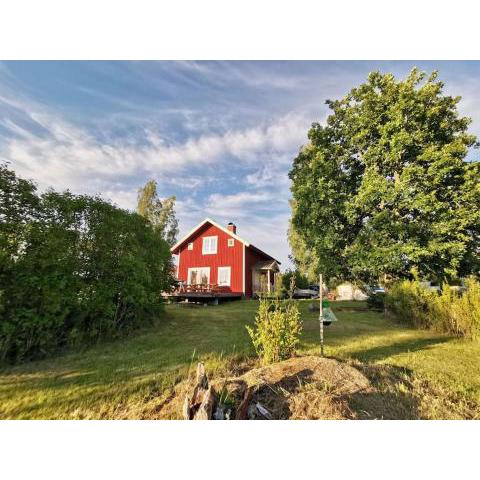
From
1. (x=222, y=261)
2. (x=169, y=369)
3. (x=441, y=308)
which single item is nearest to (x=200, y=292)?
(x=222, y=261)

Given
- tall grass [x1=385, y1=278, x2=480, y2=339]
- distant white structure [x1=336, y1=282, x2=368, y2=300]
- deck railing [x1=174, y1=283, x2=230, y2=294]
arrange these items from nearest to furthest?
1. tall grass [x1=385, y1=278, x2=480, y2=339]
2. deck railing [x1=174, y1=283, x2=230, y2=294]
3. distant white structure [x1=336, y1=282, x2=368, y2=300]

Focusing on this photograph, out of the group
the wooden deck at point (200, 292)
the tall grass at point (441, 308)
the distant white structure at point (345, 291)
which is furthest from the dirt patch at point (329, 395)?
the distant white structure at point (345, 291)

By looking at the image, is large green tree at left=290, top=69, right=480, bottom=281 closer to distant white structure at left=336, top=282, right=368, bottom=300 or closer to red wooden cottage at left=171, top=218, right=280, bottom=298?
red wooden cottage at left=171, top=218, right=280, bottom=298

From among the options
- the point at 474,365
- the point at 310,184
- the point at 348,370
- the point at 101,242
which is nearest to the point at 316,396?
the point at 348,370

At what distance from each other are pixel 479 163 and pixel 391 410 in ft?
52.4

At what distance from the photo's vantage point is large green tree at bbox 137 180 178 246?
32.6 meters

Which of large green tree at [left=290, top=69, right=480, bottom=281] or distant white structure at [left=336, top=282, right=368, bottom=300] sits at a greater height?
large green tree at [left=290, top=69, right=480, bottom=281]

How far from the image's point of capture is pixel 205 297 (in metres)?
20.9

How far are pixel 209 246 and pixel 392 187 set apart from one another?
16.1m

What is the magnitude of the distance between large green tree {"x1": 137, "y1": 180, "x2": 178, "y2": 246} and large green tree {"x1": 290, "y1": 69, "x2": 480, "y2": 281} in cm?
2000

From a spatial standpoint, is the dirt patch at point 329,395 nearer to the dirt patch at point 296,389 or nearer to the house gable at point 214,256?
the dirt patch at point 296,389

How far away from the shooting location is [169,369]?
5059mm

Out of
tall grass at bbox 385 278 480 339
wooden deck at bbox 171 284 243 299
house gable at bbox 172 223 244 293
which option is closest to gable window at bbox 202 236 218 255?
house gable at bbox 172 223 244 293

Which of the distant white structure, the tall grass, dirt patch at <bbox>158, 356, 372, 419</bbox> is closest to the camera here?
dirt patch at <bbox>158, 356, 372, 419</bbox>
